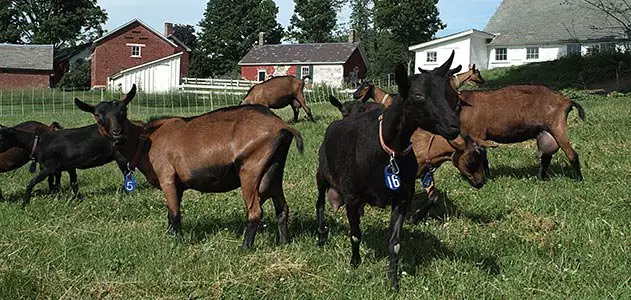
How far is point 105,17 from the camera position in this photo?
6869 centimetres

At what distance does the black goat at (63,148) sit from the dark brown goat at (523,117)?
5.53 m

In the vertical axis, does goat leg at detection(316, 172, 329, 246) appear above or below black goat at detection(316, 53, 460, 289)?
below

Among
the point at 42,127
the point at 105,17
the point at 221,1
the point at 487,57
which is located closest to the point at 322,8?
the point at 221,1

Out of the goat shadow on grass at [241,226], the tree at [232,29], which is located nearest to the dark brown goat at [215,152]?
the goat shadow on grass at [241,226]

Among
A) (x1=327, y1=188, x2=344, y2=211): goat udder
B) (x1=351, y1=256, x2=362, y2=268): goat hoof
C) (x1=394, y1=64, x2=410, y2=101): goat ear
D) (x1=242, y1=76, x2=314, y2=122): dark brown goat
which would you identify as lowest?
(x1=351, y1=256, x2=362, y2=268): goat hoof

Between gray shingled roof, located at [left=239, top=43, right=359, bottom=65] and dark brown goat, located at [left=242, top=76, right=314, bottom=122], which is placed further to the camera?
gray shingled roof, located at [left=239, top=43, right=359, bottom=65]

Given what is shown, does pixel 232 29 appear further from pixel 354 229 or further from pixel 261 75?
pixel 354 229

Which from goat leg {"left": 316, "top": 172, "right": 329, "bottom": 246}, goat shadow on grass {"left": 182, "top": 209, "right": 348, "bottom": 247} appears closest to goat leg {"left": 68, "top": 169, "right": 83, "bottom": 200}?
goat shadow on grass {"left": 182, "top": 209, "right": 348, "bottom": 247}

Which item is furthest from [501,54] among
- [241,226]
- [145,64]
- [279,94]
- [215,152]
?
[215,152]

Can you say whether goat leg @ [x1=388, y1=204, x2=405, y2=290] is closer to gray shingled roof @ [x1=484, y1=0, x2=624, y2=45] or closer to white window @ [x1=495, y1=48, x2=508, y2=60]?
gray shingled roof @ [x1=484, y1=0, x2=624, y2=45]

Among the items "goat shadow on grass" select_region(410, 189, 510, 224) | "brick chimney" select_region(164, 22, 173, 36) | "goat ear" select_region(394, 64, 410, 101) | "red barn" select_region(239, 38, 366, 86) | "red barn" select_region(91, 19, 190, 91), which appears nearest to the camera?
"goat ear" select_region(394, 64, 410, 101)

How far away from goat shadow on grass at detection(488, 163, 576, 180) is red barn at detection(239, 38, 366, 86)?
4097cm

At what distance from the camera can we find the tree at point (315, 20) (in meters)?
84.2

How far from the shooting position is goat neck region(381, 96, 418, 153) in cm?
453
